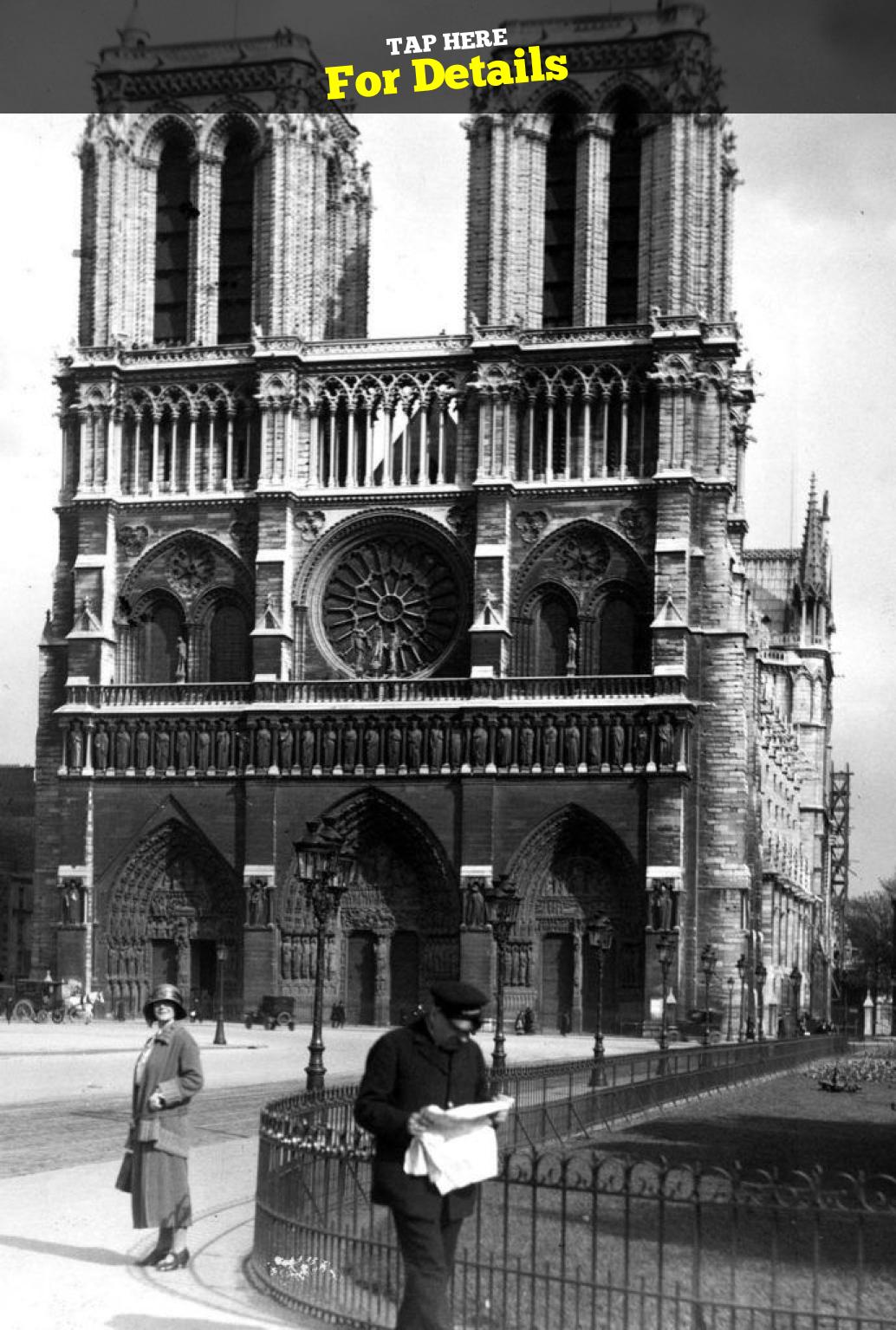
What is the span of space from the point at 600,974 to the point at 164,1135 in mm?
29556

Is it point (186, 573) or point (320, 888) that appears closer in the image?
point (320, 888)

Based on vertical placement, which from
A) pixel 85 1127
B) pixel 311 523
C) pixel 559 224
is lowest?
pixel 85 1127

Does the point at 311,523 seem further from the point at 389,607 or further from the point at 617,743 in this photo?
the point at 617,743

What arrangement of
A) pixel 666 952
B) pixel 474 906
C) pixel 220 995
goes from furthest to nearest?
pixel 474 906, pixel 666 952, pixel 220 995

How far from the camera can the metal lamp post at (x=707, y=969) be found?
53.7 meters

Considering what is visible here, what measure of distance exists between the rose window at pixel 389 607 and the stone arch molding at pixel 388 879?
13.4 feet

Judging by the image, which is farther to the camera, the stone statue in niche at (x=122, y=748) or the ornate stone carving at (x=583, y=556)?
the stone statue in niche at (x=122, y=748)

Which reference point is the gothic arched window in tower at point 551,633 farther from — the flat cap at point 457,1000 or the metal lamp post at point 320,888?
the flat cap at point 457,1000

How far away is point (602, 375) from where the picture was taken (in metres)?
57.2

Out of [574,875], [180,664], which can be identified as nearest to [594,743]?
[574,875]

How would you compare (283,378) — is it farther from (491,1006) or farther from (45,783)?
(491,1006)

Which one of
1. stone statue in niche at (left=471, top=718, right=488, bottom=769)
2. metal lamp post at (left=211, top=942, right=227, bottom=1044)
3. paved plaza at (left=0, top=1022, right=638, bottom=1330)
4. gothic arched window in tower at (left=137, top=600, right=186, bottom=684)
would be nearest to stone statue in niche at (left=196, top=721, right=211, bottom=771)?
gothic arched window in tower at (left=137, top=600, right=186, bottom=684)

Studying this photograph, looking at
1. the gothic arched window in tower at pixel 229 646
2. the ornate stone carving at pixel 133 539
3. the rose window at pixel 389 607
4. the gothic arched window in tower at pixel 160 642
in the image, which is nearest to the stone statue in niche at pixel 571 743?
the rose window at pixel 389 607

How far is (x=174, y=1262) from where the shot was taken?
13.3 meters
